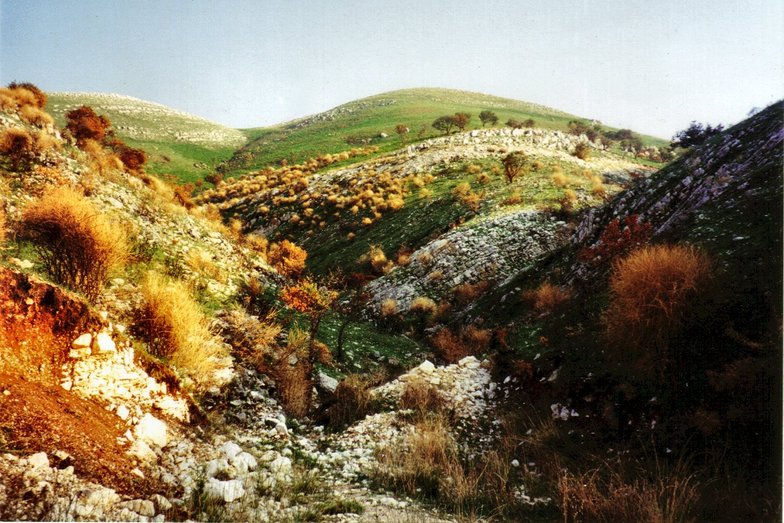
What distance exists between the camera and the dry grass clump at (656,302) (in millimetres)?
5664

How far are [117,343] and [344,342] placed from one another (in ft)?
21.2

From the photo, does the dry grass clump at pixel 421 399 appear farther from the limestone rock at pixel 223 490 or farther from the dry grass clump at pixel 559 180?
the dry grass clump at pixel 559 180

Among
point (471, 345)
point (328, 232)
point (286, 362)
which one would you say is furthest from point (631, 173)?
point (286, 362)

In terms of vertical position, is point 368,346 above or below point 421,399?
below

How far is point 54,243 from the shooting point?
701 cm

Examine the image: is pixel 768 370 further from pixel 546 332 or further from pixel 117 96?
pixel 117 96

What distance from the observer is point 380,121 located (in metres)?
84.1

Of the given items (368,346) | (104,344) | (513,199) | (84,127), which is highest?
(84,127)

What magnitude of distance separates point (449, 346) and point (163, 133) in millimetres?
95316

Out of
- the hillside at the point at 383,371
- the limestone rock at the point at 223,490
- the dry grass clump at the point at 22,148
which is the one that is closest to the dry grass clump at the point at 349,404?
the hillside at the point at 383,371

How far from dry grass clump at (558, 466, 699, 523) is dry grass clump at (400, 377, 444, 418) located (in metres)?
2.96

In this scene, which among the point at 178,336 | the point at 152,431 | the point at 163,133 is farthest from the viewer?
the point at 163,133

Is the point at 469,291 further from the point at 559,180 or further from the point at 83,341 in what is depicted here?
the point at 559,180

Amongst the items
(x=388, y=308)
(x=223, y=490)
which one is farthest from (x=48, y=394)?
(x=388, y=308)
